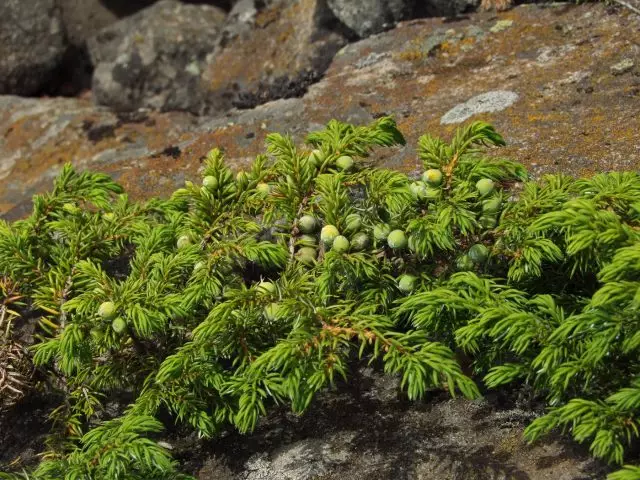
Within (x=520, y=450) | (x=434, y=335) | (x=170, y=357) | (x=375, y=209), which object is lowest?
(x=520, y=450)

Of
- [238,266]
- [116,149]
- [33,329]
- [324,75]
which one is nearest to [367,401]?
[238,266]

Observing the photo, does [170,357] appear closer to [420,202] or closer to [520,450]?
[420,202]

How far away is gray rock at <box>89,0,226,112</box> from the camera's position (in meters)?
8.50

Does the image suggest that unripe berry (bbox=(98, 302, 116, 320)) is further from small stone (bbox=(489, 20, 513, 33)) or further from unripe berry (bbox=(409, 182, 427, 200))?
small stone (bbox=(489, 20, 513, 33))

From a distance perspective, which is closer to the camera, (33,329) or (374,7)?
(33,329)

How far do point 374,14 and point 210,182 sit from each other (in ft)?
12.5

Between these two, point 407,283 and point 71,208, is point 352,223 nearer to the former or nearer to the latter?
point 407,283

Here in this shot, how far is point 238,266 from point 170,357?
1.85 feet

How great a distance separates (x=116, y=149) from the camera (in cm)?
693

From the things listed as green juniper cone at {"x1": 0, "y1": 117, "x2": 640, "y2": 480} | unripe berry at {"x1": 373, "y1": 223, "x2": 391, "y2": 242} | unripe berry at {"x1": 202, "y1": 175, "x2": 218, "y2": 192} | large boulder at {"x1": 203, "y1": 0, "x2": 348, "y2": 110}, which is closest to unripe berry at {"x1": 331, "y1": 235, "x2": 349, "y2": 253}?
green juniper cone at {"x1": 0, "y1": 117, "x2": 640, "y2": 480}

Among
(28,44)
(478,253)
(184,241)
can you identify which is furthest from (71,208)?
(28,44)

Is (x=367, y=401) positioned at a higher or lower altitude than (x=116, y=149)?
lower

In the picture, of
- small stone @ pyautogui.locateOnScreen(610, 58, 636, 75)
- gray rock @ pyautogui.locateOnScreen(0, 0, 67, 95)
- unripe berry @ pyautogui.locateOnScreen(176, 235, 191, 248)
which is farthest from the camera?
gray rock @ pyautogui.locateOnScreen(0, 0, 67, 95)

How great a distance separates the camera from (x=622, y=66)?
5.22 meters
